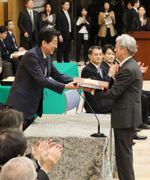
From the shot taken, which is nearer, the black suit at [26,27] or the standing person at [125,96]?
the standing person at [125,96]

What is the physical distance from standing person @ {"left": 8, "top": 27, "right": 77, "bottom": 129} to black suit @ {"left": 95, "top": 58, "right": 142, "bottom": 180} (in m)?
0.48

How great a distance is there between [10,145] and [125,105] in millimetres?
2789

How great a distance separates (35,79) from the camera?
6480 millimetres

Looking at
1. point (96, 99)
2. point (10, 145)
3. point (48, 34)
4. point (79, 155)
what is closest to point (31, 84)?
point (48, 34)

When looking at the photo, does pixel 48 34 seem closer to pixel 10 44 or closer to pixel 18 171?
pixel 18 171

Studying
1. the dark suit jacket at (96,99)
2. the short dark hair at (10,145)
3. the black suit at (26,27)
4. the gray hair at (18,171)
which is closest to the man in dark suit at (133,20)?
the black suit at (26,27)

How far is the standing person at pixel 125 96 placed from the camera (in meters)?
6.39

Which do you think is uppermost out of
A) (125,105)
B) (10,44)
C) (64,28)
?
(125,105)

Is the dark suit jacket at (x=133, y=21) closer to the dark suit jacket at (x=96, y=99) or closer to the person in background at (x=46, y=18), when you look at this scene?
the person in background at (x=46, y=18)

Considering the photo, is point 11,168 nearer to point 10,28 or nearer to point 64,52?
point 10,28

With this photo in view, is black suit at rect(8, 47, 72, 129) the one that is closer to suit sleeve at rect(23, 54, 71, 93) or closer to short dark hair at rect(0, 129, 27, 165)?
suit sleeve at rect(23, 54, 71, 93)

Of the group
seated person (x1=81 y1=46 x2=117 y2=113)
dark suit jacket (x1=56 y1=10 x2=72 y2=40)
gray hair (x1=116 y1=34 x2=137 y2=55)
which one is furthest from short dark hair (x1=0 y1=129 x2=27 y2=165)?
dark suit jacket (x1=56 y1=10 x2=72 y2=40)

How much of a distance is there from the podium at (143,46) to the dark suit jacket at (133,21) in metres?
0.97

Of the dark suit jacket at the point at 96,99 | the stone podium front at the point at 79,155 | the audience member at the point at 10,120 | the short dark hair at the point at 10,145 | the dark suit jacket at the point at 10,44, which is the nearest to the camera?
the short dark hair at the point at 10,145
